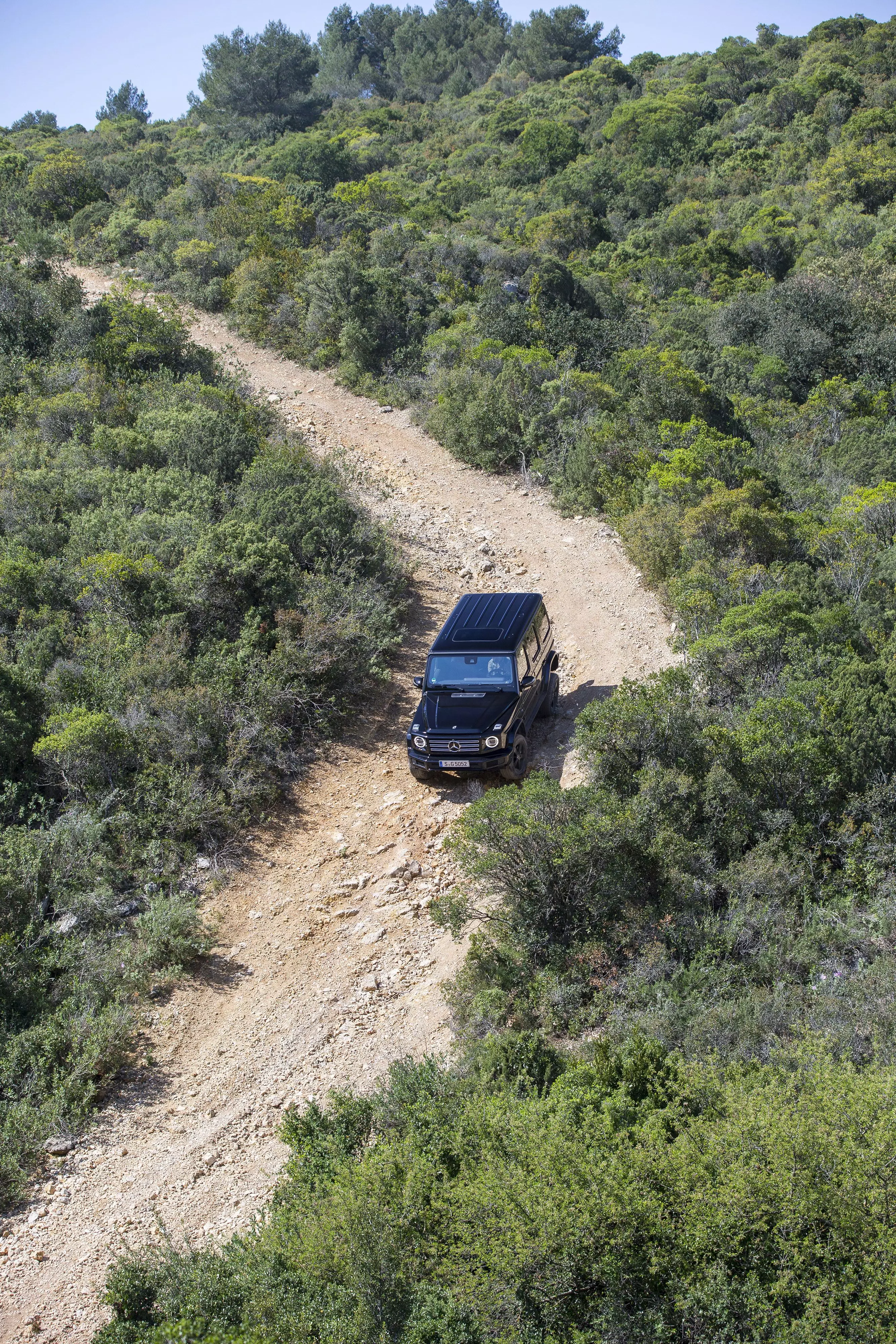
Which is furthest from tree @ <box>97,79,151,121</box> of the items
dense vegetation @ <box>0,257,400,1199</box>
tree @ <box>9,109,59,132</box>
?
dense vegetation @ <box>0,257,400,1199</box>

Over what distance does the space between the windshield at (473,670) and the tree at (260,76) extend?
134 feet

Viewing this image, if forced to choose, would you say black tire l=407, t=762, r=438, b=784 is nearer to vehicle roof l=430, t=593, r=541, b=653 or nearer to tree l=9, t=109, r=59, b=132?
vehicle roof l=430, t=593, r=541, b=653

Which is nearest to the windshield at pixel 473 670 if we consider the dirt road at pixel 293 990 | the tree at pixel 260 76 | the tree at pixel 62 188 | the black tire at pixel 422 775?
the black tire at pixel 422 775

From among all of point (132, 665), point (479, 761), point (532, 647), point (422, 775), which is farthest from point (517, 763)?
point (132, 665)

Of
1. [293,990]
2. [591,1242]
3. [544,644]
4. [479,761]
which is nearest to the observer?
[591,1242]

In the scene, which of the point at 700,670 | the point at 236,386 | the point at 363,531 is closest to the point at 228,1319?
the point at 700,670

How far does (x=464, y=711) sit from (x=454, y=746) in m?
0.51

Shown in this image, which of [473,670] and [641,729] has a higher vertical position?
[473,670]

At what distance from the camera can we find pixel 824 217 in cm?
2823

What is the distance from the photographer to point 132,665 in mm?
11930

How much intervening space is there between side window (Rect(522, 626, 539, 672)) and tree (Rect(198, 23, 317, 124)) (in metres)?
40.5

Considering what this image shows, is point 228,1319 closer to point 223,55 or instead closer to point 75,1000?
point 75,1000

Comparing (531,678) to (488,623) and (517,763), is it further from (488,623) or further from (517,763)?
(517,763)

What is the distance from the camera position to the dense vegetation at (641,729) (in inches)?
219
